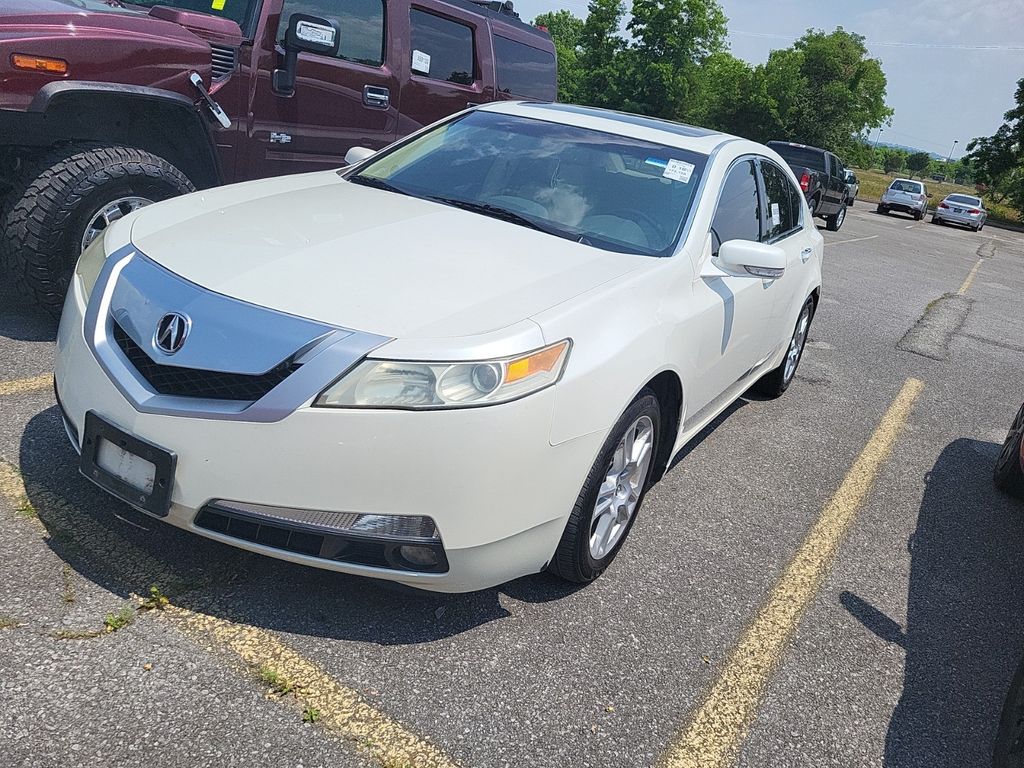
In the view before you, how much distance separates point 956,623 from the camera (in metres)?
3.20

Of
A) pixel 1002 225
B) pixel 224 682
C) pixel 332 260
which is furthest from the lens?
pixel 1002 225

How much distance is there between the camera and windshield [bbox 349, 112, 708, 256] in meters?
3.37

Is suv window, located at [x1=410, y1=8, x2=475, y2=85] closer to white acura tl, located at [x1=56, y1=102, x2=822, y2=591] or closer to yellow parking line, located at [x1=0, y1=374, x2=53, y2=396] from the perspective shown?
white acura tl, located at [x1=56, y1=102, x2=822, y2=591]

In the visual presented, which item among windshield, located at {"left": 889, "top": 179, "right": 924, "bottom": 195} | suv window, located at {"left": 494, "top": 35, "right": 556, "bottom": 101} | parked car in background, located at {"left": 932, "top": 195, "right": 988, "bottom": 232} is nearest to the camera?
suv window, located at {"left": 494, "top": 35, "right": 556, "bottom": 101}

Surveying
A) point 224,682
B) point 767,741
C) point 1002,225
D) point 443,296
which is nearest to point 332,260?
point 443,296

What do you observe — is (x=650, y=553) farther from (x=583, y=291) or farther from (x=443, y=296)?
(x=443, y=296)

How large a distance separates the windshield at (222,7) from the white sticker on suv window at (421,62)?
55.2 inches

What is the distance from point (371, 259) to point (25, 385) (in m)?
1.97

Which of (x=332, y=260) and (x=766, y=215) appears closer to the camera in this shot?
(x=332, y=260)

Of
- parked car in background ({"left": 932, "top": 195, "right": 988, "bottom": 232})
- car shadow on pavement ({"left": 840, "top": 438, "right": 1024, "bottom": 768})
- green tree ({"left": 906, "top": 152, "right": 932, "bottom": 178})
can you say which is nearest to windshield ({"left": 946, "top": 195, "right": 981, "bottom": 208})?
parked car in background ({"left": 932, "top": 195, "right": 988, "bottom": 232})

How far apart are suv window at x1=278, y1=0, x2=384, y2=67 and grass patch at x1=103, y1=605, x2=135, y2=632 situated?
13.2 ft

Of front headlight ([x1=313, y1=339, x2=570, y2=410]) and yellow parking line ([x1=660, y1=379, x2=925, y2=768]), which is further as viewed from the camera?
yellow parking line ([x1=660, y1=379, x2=925, y2=768])

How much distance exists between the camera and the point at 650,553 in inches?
131

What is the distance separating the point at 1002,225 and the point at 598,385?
153ft
